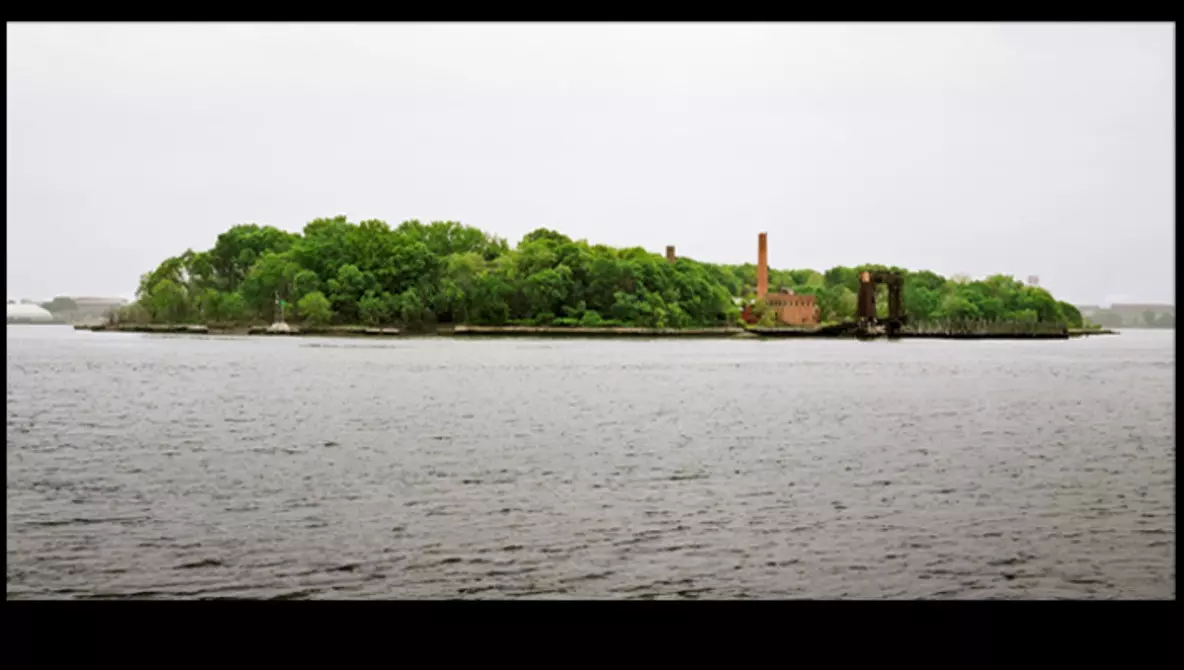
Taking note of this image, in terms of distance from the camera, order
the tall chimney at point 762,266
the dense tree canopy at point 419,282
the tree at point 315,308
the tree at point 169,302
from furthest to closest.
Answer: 1. the tall chimney at point 762,266
2. the tree at point 169,302
3. the tree at point 315,308
4. the dense tree canopy at point 419,282

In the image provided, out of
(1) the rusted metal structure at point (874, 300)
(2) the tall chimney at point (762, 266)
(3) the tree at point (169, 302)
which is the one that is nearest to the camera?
(1) the rusted metal structure at point (874, 300)

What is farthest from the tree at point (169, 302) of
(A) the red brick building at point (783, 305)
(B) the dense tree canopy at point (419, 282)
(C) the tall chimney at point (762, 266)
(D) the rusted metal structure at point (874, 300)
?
(D) the rusted metal structure at point (874, 300)

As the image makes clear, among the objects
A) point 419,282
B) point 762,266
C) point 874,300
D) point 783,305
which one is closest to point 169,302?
point 419,282

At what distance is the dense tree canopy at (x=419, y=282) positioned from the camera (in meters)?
58.8

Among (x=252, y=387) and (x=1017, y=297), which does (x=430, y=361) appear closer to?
(x=252, y=387)

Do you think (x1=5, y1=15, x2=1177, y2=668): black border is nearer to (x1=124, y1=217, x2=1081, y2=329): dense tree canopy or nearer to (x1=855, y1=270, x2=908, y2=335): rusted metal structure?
(x1=124, y1=217, x2=1081, y2=329): dense tree canopy

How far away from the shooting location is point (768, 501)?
9844 mm

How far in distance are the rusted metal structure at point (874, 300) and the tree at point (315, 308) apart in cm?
2690

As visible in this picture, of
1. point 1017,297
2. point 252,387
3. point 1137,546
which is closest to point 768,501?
point 1137,546

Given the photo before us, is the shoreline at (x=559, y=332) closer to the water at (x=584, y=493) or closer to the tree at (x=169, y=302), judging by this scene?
the tree at (x=169, y=302)

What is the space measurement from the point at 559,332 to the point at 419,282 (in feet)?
24.4

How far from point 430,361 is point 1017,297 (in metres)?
42.9

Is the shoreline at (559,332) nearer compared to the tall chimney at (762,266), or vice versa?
the shoreline at (559,332)

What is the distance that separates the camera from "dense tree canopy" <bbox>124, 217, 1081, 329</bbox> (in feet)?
193
